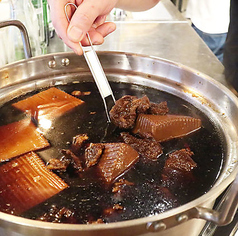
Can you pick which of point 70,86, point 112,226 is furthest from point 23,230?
point 70,86

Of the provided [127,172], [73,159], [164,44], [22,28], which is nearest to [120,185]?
[127,172]

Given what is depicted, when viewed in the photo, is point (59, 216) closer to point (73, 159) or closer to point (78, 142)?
point (73, 159)

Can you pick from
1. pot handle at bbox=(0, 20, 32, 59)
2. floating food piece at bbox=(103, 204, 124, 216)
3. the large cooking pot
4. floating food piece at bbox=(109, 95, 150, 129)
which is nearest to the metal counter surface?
the large cooking pot

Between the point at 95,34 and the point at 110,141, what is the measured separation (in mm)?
527

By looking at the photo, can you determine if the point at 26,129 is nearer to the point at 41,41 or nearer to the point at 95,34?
the point at 95,34

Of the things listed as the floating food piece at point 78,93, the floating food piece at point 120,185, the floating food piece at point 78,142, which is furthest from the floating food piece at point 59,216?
the floating food piece at point 78,93

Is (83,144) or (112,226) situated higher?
(112,226)

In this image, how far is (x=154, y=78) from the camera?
1661 mm

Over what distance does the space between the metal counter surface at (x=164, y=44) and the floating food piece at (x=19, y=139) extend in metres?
1.15

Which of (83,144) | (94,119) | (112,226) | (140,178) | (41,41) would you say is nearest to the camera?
(112,226)

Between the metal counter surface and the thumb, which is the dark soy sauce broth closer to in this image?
the thumb

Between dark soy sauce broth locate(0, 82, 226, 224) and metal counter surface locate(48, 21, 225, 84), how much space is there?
75 centimetres

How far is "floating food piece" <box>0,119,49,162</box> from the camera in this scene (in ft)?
3.85

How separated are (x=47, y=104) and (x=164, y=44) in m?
1.35
